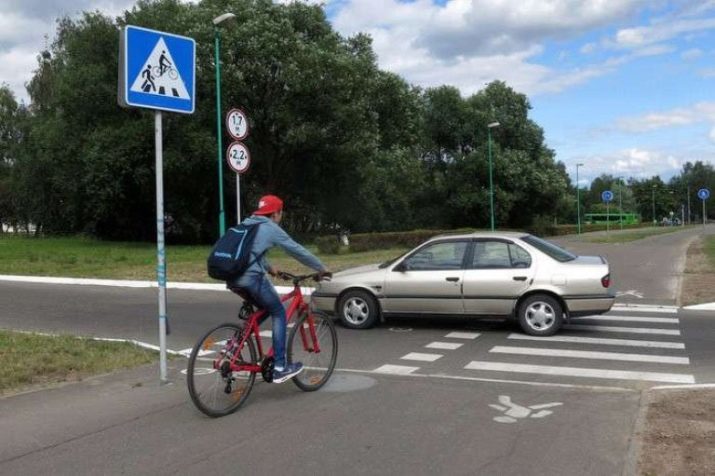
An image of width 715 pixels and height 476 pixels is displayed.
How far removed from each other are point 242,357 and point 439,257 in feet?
17.0

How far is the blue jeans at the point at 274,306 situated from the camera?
19.2 ft

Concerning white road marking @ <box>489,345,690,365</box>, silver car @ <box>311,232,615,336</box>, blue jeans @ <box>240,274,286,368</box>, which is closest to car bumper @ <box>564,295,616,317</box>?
silver car @ <box>311,232,615,336</box>

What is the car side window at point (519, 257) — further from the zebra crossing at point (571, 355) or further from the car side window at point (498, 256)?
the zebra crossing at point (571, 355)

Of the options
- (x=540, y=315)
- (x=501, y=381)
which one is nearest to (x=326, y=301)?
(x=540, y=315)

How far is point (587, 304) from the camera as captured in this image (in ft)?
32.3

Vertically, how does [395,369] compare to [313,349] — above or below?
below

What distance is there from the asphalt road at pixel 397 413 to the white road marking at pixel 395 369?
22mm

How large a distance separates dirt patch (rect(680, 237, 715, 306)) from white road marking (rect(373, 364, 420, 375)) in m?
7.63

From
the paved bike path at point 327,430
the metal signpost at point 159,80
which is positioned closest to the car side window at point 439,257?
the paved bike path at point 327,430

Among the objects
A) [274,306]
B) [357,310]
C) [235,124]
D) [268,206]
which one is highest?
[235,124]

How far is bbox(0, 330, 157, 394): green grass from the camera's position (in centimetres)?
696

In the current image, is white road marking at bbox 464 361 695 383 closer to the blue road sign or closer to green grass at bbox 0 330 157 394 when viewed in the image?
green grass at bbox 0 330 157 394

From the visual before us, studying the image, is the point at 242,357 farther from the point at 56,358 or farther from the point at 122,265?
the point at 122,265

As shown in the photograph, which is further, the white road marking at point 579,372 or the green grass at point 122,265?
the green grass at point 122,265
